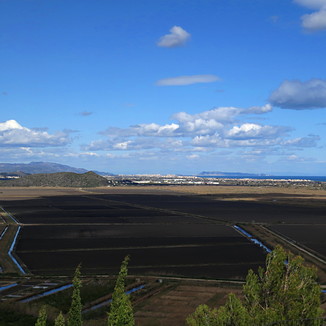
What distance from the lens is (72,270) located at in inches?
1781

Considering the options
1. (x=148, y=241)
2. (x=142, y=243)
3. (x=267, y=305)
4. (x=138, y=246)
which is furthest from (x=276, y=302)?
(x=148, y=241)

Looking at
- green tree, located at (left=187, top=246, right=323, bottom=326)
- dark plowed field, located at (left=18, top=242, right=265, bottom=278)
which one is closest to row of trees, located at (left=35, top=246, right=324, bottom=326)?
green tree, located at (left=187, top=246, right=323, bottom=326)

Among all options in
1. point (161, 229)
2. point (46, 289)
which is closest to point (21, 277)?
point (46, 289)

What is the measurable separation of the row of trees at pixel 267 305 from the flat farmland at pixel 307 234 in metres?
35.7

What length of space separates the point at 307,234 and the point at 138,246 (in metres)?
29.7

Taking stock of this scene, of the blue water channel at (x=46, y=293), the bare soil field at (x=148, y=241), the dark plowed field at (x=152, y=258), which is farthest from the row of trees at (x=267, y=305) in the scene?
the dark plowed field at (x=152, y=258)

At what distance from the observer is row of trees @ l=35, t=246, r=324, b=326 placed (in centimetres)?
1909

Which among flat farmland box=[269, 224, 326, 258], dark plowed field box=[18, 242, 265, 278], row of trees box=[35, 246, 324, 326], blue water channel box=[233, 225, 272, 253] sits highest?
row of trees box=[35, 246, 324, 326]

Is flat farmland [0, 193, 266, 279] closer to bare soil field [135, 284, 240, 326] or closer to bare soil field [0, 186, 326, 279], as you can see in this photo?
bare soil field [0, 186, 326, 279]

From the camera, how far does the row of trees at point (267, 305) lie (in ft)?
62.6

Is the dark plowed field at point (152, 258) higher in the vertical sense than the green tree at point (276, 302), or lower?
lower

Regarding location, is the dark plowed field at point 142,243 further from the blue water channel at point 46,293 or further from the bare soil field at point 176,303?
the blue water channel at point 46,293

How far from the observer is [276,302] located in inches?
804

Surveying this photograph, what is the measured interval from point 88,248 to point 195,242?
619 inches
